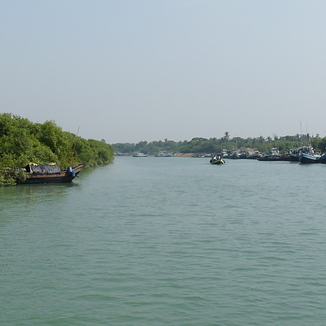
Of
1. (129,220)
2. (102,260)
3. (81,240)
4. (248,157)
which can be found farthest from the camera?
(248,157)

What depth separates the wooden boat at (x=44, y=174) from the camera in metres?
46.5

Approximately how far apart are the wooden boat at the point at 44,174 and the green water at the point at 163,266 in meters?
19.5

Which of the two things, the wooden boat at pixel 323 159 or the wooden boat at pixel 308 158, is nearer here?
the wooden boat at pixel 323 159

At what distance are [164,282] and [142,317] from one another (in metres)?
2.52

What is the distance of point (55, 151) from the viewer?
58.6 metres

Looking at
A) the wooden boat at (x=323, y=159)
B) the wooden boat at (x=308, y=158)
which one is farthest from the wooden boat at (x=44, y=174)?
the wooden boat at (x=323, y=159)

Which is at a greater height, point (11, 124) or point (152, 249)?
point (11, 124)

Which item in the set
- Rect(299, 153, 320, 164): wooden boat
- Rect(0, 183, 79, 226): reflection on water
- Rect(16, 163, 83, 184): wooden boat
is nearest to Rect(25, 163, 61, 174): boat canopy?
Rect(16, 163, 83, 184): wooden boat

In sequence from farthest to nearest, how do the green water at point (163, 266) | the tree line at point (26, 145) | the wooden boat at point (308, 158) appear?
the wooden boat at point (308, 158) < the tree line at point (26, 145) < the green water at point (163, 266)

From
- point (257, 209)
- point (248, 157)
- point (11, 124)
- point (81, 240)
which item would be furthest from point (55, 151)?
point (248, 157)

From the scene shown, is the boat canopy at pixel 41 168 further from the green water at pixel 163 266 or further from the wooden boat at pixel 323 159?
the wooden boat at pixel 323 159

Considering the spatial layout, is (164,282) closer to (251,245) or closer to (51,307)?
(51,307)

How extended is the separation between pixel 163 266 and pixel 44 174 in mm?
34912

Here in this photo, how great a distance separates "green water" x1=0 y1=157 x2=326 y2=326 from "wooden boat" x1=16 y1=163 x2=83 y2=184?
1955cm
